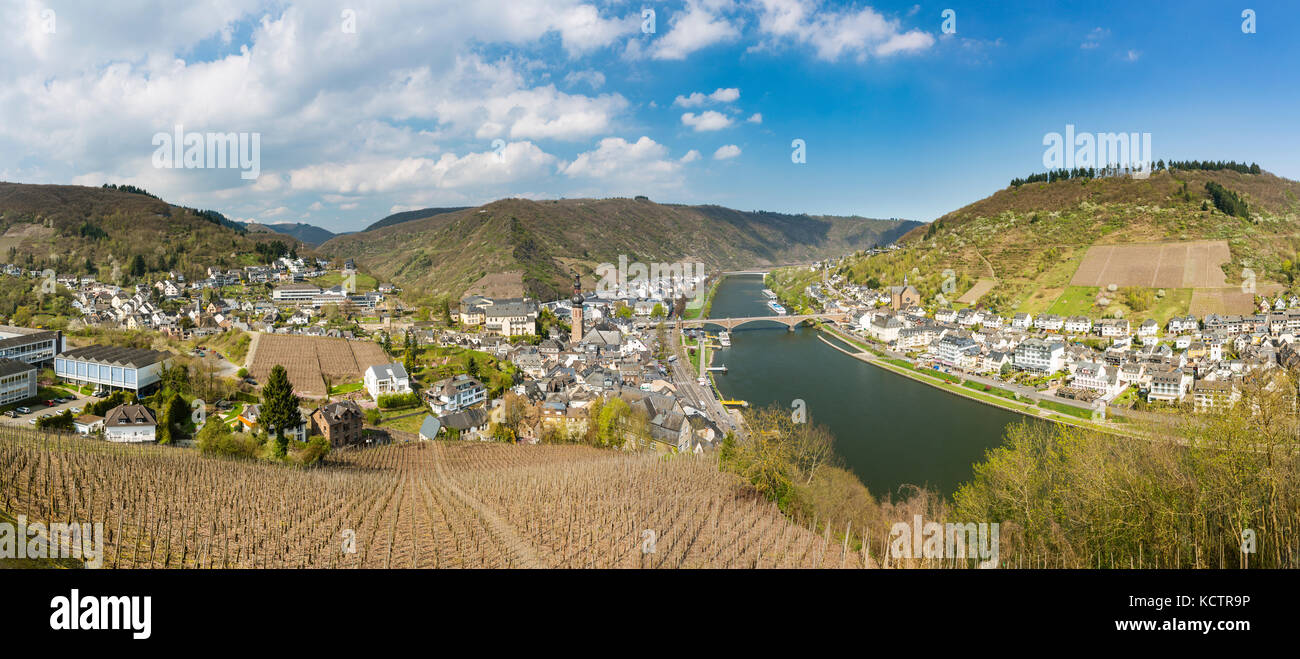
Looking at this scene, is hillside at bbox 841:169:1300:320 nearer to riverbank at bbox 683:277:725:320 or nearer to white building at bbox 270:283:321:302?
riverbank at bbox 683:277:725:320

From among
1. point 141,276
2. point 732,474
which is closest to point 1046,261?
point 732,474

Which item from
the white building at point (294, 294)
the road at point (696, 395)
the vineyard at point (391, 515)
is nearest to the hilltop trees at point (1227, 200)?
the road at point (696, 395)

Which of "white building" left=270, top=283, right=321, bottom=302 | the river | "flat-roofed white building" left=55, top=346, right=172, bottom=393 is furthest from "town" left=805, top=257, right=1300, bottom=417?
"white building" left=270, top=283, right=321, bottom=302

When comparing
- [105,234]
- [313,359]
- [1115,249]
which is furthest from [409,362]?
[1115,249]

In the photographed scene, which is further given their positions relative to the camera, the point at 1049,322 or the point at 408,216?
the point at 408,216

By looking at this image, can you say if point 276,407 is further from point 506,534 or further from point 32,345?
point 32,345
